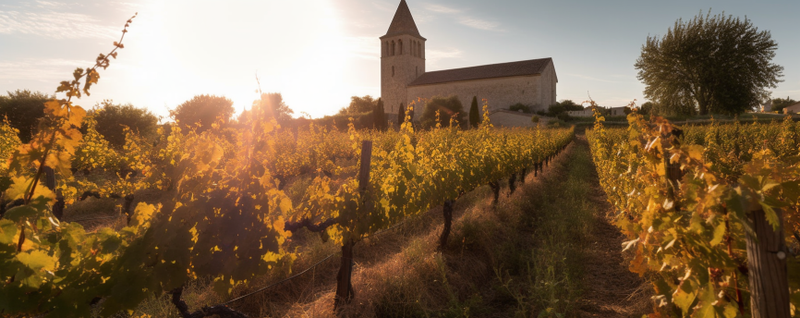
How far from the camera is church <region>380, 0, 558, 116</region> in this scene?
38938 mm

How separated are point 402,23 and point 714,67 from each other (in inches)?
1125

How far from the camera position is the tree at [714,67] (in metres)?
28.5

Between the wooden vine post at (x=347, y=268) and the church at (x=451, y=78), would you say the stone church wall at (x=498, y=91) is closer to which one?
the church at (x=451, y=78)

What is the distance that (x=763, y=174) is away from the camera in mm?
1330

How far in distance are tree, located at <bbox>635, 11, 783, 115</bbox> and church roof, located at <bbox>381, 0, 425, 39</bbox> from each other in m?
23.2

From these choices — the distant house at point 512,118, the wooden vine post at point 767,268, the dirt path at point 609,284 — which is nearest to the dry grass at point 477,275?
the dirt path at point 609,284

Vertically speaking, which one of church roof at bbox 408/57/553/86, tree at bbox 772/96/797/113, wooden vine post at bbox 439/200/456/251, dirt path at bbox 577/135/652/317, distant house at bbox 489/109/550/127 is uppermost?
church roof at bbox 408/57/553/86

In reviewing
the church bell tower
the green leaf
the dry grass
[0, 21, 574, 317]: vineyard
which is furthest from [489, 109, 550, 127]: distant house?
the green leaf

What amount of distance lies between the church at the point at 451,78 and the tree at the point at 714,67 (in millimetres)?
10642

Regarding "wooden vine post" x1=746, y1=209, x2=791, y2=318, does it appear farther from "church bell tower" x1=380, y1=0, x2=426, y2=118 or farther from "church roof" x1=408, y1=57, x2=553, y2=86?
"church bell tower" x1=380, y1=0, x2=426, y2=118

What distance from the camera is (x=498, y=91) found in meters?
40.7

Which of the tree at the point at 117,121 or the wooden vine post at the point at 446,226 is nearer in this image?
the wooden vine post at the point at 446,226

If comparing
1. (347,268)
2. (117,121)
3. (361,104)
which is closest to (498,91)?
(361,104)

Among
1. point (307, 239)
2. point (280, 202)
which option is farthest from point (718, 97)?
point (280, 202)
